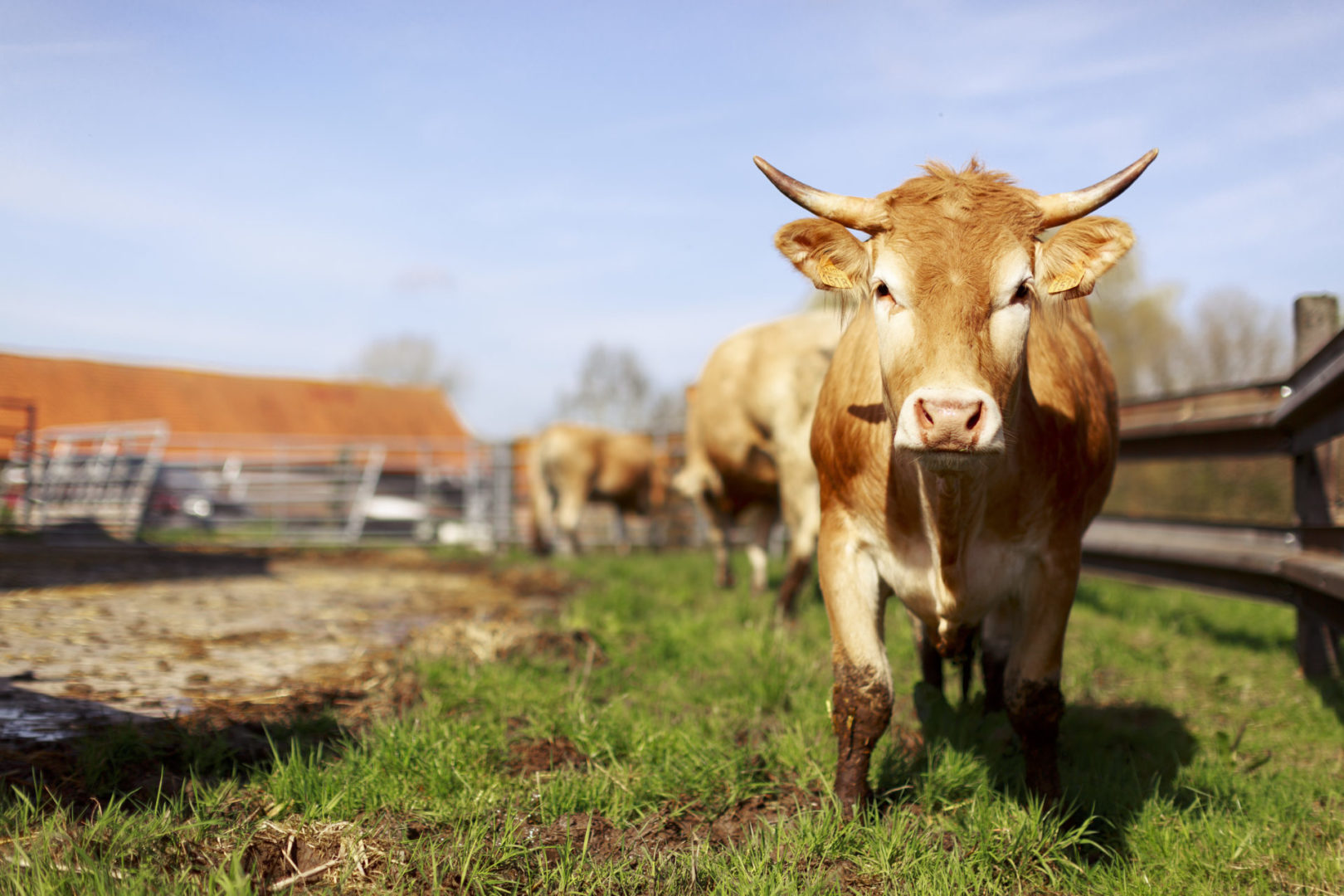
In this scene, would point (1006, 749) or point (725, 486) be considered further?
point (725, 486)

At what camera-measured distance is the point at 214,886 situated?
2107mm

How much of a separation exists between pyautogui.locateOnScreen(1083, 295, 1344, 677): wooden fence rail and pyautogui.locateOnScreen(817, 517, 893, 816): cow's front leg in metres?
1.91

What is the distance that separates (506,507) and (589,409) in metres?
35.3

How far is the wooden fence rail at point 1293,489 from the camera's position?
163 inches

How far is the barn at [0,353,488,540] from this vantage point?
13.1 meters

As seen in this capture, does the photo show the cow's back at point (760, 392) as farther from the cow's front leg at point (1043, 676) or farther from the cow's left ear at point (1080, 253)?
the cow's left ear at point (1080, 253)

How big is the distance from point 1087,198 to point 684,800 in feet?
7.11

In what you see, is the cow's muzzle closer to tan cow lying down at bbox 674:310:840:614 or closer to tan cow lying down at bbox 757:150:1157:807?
tan cow lying down at bbox 757:150:1157:807

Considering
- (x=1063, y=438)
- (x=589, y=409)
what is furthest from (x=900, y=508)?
(x=589, y=409)

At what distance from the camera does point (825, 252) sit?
2.76 metres

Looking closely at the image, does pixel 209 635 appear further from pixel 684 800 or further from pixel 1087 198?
pixel 1087 198

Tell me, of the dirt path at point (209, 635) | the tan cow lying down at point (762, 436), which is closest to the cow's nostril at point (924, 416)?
the tan cow lying down at point (762, 436)

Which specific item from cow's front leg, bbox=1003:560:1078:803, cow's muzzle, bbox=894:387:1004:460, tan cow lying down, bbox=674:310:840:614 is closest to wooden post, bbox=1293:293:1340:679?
cow's front leg, bbox=1003:560:1078:803

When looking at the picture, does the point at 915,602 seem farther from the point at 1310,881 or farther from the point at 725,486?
the point at 725,486
